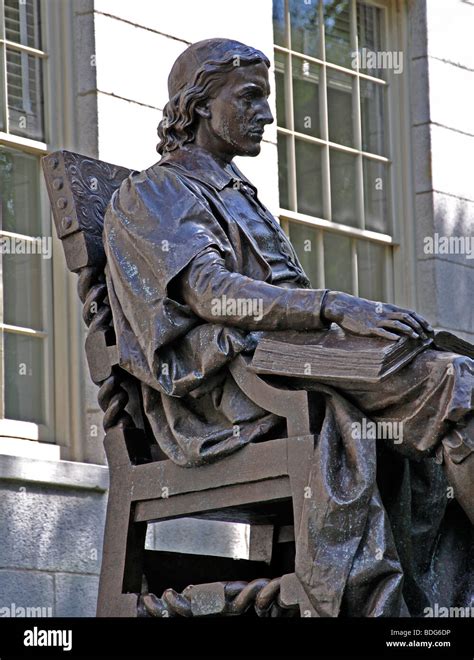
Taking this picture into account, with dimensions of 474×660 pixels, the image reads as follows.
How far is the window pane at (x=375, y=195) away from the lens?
9.74 meters

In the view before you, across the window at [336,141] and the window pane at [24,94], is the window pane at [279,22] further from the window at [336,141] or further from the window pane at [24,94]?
the window pane at [24,94]

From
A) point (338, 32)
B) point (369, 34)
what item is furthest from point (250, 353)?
point (369, 34)

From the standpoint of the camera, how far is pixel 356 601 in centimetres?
487

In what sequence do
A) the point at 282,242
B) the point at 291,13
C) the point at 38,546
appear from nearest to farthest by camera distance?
the point at 282,242 < the point at 38,546 < the point at 291,13

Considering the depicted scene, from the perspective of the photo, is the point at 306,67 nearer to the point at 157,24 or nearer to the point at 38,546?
the point at 157,24

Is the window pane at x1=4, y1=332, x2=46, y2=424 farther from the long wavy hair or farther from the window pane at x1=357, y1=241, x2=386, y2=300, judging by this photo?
the window pane at x1=357, y1=241, x2=386, y2=300

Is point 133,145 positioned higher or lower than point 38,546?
higher

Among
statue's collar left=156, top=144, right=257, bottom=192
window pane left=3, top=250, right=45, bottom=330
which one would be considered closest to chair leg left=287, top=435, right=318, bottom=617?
statue's collar left=156, top=144, right=257, bottom=192

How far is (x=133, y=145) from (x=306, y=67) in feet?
5.90

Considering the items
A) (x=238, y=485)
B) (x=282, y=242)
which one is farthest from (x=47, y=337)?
(x=238, y=485)

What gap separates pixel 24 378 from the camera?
7.50 metres

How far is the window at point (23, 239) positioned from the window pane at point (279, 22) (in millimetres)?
1744

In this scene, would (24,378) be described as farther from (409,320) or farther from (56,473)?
(409,320)

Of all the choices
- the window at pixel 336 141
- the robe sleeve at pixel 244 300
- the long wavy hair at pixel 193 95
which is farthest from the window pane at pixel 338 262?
the robe sleeve at pixel 244 300
